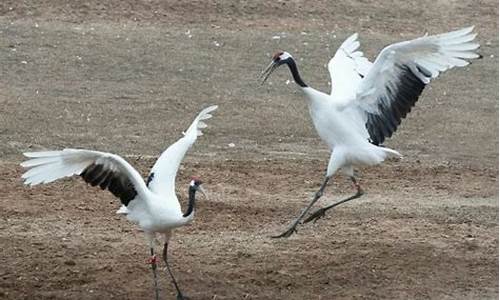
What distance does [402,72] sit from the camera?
9820mm

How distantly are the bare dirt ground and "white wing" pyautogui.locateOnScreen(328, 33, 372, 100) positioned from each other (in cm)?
124

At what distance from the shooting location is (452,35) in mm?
9492

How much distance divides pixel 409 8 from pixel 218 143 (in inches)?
331

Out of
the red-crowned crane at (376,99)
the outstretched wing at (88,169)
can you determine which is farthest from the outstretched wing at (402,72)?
the outstretched wing at (88,169)

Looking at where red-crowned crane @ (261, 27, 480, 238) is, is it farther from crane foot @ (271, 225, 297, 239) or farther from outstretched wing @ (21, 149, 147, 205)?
outstretched wing @ (21, 149, 147, 205)

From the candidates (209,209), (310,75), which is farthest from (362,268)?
(310,75)

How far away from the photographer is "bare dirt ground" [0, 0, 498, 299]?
30.6 ft

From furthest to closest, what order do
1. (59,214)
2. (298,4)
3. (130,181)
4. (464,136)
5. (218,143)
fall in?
(298,4), (464,136), (218,143), (59,214), (130,181)

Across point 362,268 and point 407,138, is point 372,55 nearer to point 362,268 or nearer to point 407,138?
Answer: point 407,138

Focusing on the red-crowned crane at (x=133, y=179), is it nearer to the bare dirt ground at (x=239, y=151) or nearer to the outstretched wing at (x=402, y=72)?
the bare dirt ground at (x=239, y=151)

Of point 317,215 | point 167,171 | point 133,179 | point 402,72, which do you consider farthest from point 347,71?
point 133,179

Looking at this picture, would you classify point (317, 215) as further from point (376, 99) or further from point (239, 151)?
point (239, 151)

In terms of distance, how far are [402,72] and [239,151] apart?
3539 millimetres

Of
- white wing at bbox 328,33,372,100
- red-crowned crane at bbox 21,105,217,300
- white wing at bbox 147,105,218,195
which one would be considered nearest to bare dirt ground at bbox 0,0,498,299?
red-crowned crane at bbox 21,105,217,300
